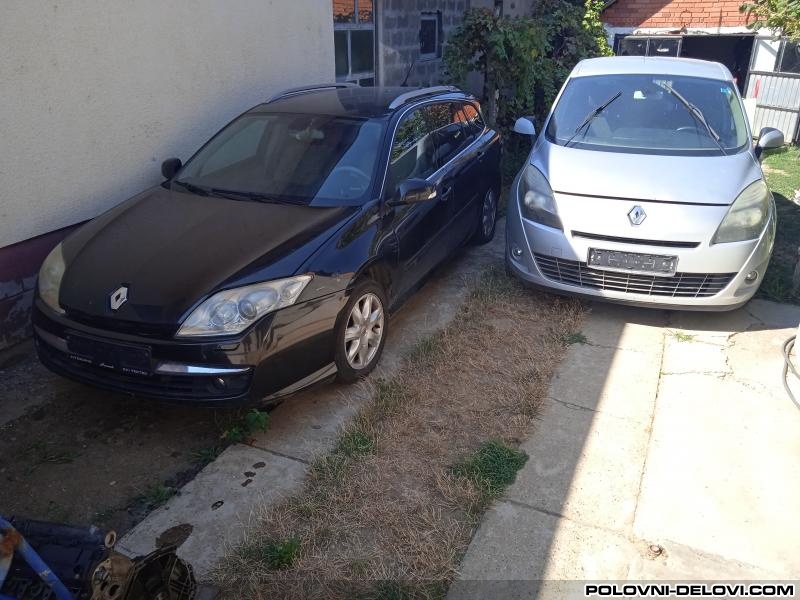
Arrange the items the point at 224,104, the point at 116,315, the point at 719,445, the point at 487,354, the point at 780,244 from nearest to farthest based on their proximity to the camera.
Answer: the point at 116,315 → the point at 719,445 → the point at 487,354 → the point at 224,104 → the point at 780,244

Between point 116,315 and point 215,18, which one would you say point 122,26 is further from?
point 116,315

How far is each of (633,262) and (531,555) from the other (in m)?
2.52

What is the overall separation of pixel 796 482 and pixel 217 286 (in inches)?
121

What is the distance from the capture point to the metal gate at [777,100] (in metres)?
11.6

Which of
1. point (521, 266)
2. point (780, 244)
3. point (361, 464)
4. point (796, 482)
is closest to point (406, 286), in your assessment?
point (521, 266)

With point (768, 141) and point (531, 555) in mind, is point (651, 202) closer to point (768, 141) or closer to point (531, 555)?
point (768, 141)

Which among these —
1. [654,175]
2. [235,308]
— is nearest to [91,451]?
[235,308]

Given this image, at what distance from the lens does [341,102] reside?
4844 mm

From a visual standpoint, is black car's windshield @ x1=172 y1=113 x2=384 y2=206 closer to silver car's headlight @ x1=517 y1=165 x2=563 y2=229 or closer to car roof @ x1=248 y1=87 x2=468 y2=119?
car roof @ x1=248 y1=87 x2=468 y2=119

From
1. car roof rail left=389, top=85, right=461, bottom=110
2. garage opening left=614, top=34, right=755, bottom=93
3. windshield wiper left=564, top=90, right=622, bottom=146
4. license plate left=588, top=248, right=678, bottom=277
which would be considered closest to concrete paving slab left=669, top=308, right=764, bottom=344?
license plate left=588, top=248, right=678, bottom=277

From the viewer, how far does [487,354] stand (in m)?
4.45

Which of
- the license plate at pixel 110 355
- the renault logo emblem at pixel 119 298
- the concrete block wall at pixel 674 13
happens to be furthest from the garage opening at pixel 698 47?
the license plate at pixel 110 355

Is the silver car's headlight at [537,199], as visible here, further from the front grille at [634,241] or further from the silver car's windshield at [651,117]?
the silver car's windshield at [651,117]

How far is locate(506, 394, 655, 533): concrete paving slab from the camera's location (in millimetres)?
3076
